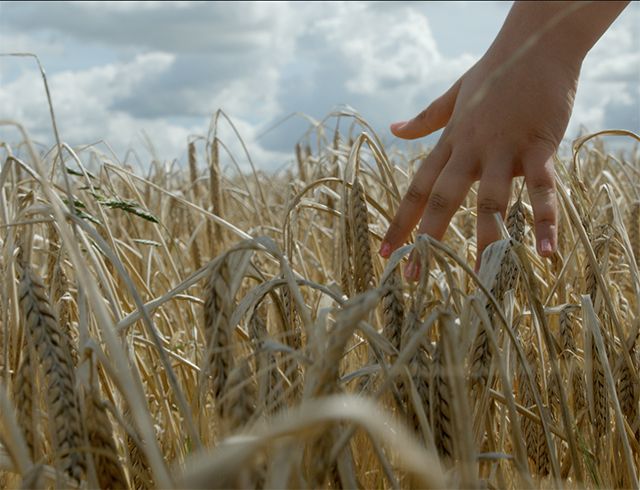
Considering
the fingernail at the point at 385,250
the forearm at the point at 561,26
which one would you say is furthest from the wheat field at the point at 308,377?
the forearm at the point at 561,26

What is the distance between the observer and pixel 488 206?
127 centimetres

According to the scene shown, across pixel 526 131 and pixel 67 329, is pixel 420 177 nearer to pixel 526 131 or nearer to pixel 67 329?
pixel 526 131

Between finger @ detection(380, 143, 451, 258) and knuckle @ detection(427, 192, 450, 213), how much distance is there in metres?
0.06

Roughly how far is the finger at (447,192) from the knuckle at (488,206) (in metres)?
0.04

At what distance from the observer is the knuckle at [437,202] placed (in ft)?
4.32

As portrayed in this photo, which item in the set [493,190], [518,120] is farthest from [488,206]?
[518,120]

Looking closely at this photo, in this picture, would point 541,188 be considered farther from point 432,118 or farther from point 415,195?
point 432,118

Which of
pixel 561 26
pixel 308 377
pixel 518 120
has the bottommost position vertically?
pixel 308 377

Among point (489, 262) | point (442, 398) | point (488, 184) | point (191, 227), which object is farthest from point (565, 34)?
point (191, 227)

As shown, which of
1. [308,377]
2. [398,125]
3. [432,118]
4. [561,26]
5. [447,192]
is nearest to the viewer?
[308,377]

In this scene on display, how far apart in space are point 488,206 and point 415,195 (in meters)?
0.17

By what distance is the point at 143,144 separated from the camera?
3.91 meters

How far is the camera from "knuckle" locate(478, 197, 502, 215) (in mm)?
1258

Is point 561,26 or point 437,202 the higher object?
point 561,26
